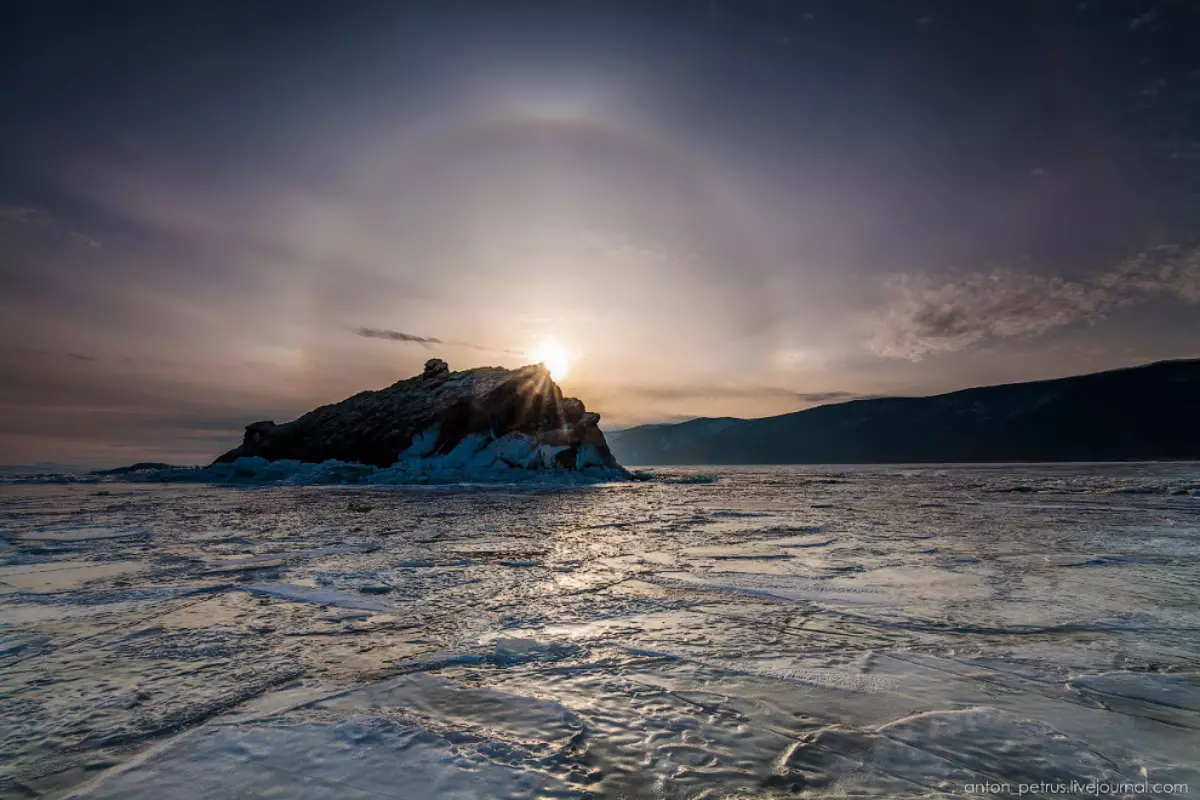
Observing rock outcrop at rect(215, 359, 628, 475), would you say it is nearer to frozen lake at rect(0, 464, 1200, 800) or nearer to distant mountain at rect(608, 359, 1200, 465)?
frozen lake at rect(0, 464, 1200, 800)

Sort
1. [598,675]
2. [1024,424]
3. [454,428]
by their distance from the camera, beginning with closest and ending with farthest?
[598,675] < [454,428] < [1024,424]

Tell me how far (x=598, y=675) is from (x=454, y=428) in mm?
37813

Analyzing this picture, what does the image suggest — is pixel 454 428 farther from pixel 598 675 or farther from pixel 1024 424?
pixel 1024 424

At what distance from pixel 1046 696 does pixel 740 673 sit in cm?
173

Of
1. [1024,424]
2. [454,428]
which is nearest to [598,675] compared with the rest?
[454,428]

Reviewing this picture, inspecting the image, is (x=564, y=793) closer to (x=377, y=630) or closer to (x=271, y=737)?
(x=271, y=737)

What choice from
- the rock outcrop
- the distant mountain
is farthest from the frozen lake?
Answer: the distant mountain

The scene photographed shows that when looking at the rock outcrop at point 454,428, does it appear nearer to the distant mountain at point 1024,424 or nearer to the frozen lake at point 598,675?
the frozen lake at point 598,675

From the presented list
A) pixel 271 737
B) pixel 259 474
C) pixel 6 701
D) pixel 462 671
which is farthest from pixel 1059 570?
pixel 259 474

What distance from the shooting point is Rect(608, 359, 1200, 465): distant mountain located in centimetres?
11625

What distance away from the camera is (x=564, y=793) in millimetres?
2133

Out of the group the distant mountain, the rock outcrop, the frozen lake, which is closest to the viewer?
the frozen lake

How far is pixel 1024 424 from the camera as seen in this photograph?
138 metres

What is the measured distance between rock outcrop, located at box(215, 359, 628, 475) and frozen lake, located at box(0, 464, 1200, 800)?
30.7 m
